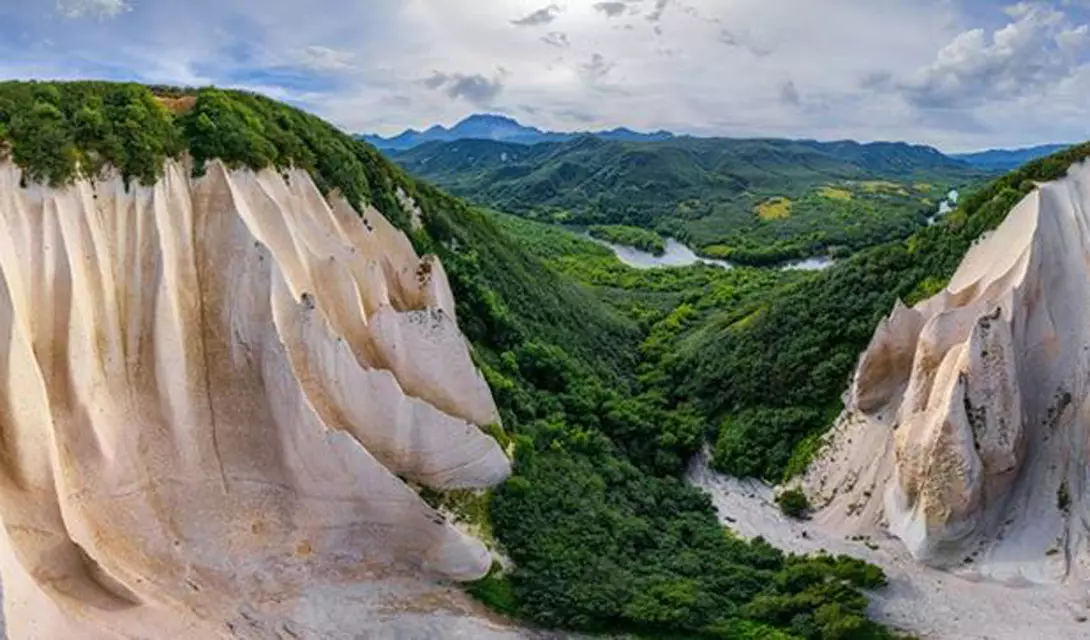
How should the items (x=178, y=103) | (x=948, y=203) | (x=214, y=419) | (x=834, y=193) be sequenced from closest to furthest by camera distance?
1. (x=214, y=419)
2. (x=178, y=103)
3. (x=948, y=203)
4. (x=834, y=193)

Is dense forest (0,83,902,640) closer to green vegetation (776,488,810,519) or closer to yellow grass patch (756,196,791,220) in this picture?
green vegetation (776,488,810,519)

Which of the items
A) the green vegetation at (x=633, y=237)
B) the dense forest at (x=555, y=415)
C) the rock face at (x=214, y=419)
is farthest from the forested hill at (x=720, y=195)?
the rock face at (x=214, y=419)

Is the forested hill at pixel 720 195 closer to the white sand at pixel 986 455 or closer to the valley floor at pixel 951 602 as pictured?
the white sand at pixel 986 455

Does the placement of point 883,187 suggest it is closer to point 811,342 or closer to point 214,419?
point 811,342

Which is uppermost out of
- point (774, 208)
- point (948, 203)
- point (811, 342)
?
point (948, 203)

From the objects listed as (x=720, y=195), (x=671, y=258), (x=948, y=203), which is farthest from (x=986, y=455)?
(x=948, y=203)

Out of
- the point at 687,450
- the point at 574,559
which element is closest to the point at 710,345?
the point at 687,450

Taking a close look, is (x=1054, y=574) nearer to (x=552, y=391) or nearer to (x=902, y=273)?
(x=902, y=273)
